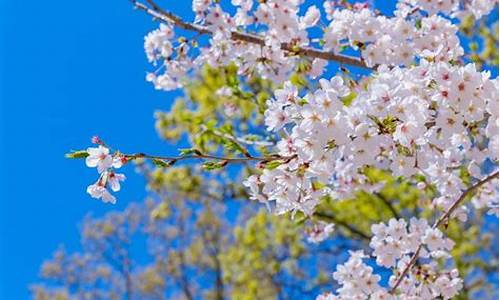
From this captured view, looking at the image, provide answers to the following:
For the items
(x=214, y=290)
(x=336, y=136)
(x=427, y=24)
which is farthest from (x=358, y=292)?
(x=214, y=290)

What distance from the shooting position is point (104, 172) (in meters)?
2.12

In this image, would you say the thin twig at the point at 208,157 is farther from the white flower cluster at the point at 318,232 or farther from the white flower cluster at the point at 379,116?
the white flower cluster at the point at 318,232

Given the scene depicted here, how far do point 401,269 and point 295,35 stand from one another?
3.88 ft

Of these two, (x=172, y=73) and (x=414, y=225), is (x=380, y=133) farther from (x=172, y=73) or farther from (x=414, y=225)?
(x=172, y=73)

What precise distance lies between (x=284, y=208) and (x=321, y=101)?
50 cm

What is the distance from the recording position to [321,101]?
6.21 ft

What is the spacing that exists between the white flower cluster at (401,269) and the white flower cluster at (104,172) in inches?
53.2

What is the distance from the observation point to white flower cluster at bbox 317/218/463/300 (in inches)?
122

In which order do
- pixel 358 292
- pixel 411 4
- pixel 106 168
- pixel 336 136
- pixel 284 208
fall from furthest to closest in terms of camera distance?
pixel 411 4, pixel 358 292, pixel 284 208, pixel 106 168, pixel 336 136

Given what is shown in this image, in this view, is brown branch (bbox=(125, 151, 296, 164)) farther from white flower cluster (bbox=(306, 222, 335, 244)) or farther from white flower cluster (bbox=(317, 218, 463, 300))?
white flower cluster (bbox=(306, 222, 335, 244))

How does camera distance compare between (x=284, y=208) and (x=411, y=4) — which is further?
(x=411, y=4)

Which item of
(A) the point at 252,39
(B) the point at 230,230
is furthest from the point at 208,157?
(B) the point at 230,230

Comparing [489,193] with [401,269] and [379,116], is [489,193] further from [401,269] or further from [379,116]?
[379,116]

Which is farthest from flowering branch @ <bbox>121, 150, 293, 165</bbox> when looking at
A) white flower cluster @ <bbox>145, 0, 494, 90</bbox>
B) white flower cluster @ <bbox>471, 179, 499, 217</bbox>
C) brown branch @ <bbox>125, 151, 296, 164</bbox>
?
white flower cluster @ <bbox>471, 179, 499, 217</bbox>
